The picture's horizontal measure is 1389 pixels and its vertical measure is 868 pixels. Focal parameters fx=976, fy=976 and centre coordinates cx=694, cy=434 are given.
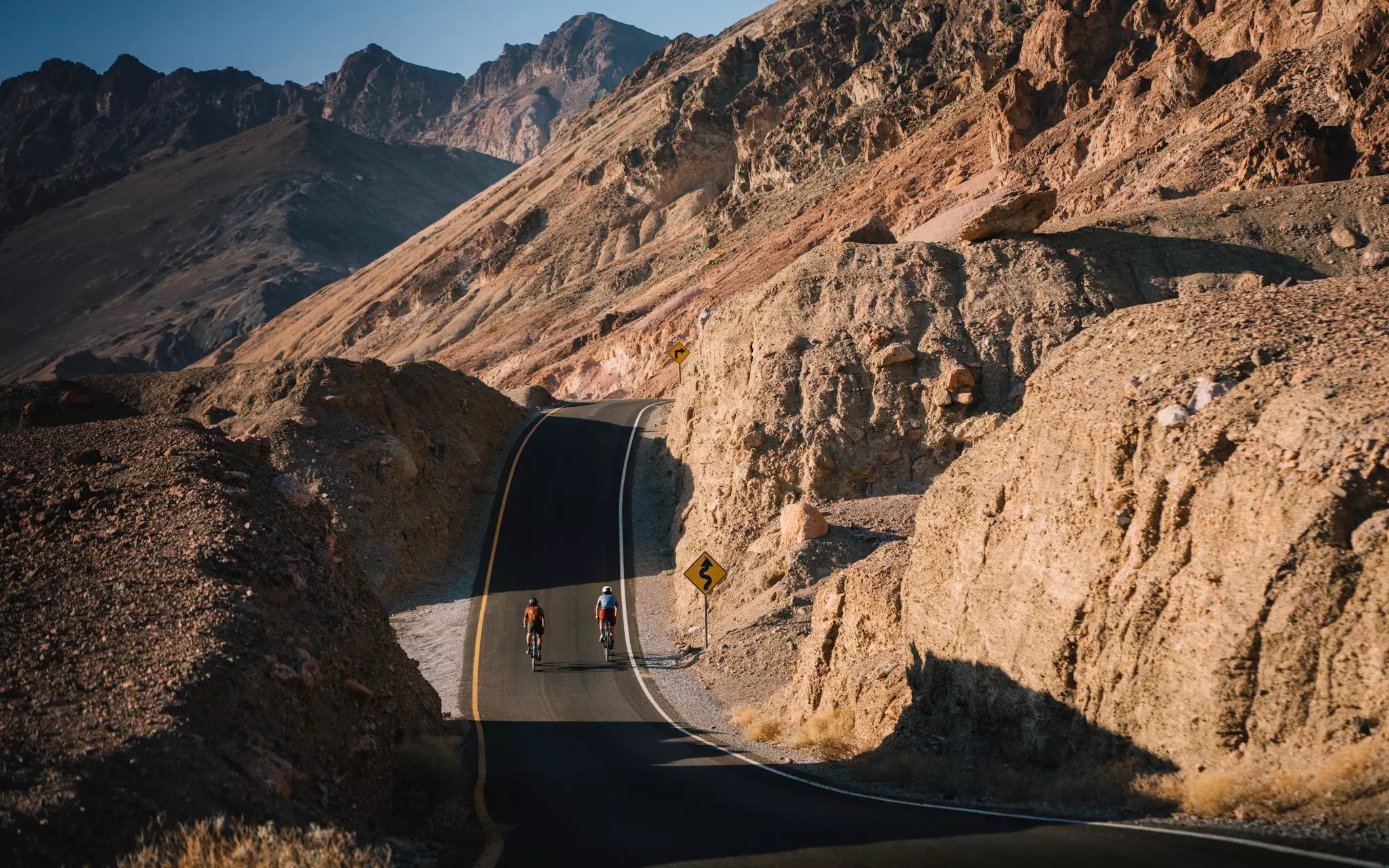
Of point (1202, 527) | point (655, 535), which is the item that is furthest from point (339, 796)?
point (655, 535)

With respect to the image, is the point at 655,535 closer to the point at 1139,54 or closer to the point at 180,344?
the point at 1139,54

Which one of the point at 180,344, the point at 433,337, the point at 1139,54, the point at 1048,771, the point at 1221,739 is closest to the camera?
the point at 1221,739

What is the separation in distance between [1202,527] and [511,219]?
4200 inches

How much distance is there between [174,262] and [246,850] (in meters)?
188

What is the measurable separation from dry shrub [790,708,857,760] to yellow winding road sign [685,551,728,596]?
6.72 meters

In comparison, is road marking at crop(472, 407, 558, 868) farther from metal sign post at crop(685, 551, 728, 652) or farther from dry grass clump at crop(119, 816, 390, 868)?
metal sign post at crop(685, 551, 728, 652)

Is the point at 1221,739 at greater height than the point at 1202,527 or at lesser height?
lesser

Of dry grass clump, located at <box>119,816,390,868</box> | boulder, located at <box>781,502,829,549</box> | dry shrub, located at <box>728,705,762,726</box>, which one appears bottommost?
dry shrub, located at <box>728,705,762,726</box>

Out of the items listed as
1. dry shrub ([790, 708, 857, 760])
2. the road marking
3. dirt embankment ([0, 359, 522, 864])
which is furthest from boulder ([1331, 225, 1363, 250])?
dirt embankment ([0, 359, 522, 864])

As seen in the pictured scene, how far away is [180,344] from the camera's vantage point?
138 meters

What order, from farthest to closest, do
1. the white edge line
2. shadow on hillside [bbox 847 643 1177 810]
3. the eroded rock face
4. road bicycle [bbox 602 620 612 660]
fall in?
the eroded rock face, road bicycle [bbox 602 620 612 660], shadow on hillside [bbox 847 643 1177 810], the white edge line

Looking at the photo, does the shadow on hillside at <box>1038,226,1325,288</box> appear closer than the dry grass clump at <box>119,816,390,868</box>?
No

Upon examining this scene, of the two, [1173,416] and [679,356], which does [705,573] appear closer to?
[1173,416]

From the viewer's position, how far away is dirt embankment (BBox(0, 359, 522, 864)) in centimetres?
866
